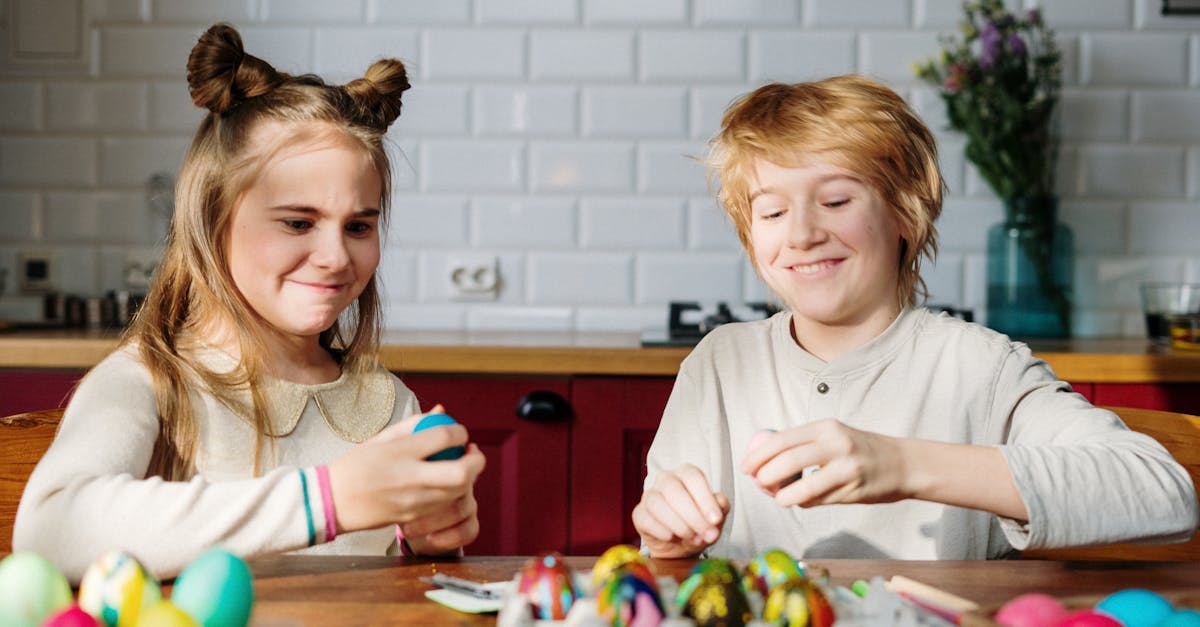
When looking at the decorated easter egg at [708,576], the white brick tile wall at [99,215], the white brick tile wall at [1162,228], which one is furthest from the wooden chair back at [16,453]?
the white brick tile wall at [1162,228]

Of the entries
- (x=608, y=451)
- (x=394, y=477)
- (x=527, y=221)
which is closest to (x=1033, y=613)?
(x=394, y=477)

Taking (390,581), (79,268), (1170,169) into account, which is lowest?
(390,581)

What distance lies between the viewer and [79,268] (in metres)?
2.57

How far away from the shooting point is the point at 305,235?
4.17 ft

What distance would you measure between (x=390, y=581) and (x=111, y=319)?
1.75 m

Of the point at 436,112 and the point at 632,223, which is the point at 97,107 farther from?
the point at 632,223

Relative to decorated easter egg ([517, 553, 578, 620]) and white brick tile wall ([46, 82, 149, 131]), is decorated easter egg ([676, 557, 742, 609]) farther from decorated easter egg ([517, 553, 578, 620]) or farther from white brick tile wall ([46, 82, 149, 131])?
white brick tile wall ([46, 82, 149, 131])

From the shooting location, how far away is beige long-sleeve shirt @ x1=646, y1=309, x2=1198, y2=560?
1331mm

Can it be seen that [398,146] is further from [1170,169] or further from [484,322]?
[1170,169]

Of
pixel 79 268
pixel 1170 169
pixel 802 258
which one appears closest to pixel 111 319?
pixel 79 268

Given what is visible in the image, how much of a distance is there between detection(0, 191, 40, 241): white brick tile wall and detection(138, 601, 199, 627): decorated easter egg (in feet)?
7.00

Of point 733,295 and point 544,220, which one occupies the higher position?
point 544,220

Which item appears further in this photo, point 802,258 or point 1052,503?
point 802,258

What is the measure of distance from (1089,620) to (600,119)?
1939mm
